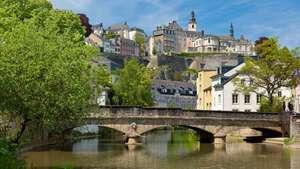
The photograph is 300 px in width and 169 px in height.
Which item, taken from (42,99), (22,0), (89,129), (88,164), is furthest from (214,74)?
(42,99)

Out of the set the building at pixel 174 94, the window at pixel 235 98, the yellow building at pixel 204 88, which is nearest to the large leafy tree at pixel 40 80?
the window at pixel 235 98

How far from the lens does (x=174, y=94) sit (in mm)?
121312

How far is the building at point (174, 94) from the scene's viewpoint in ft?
378

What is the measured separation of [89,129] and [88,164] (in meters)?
39.3

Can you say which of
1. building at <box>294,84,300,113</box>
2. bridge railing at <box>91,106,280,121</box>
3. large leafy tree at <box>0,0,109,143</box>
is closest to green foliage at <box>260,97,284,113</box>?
bridge railing at <box>91,106,280,121</box>

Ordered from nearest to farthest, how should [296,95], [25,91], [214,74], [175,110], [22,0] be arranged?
[25,91], [22,0], [175,110], [296,95], [214,74]

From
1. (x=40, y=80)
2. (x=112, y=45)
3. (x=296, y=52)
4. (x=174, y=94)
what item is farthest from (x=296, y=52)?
(x=112, y=45)

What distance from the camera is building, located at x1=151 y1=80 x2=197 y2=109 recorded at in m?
115

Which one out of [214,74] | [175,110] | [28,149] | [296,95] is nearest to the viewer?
[28,149]

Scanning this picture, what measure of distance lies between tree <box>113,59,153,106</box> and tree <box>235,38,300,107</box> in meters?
14.7

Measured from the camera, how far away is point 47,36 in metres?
29.4

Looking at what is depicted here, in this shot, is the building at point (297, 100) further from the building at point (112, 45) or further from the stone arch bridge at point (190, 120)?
the building at point (112, 45)

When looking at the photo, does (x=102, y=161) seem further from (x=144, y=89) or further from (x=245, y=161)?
(x=144, y=89)

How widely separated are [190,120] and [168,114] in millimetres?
2393
